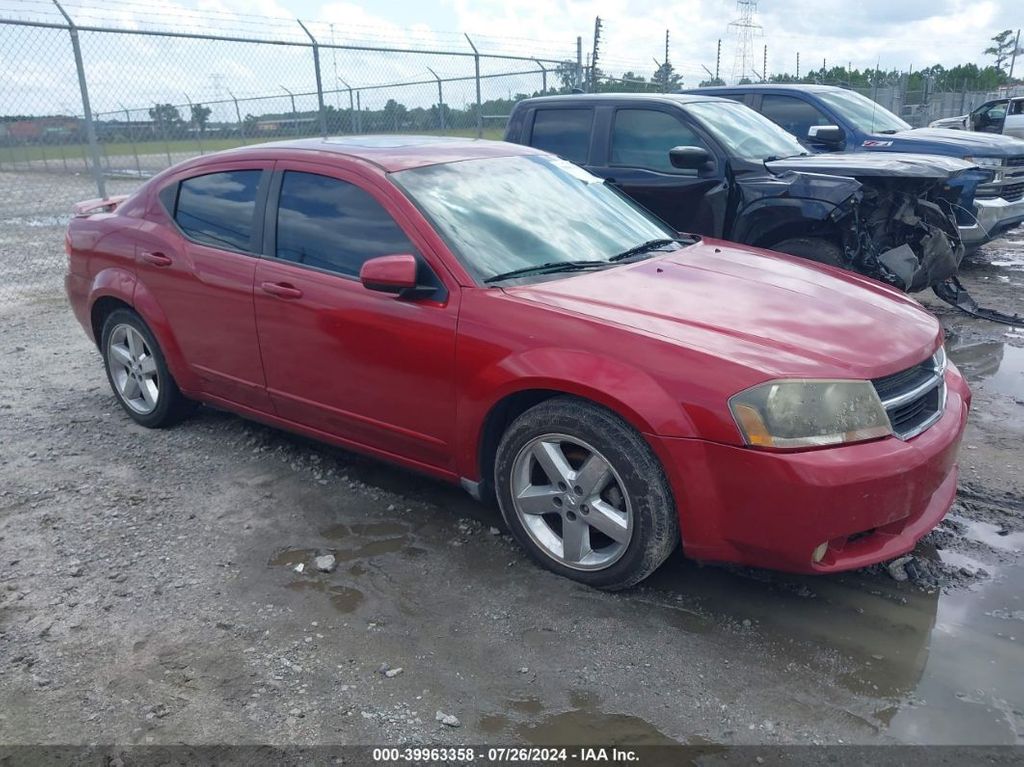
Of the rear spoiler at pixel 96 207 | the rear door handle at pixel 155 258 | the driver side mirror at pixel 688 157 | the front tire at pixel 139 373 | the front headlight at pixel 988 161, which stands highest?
the driver side mirror at pixel 688 157

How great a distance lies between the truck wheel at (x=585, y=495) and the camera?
301cm

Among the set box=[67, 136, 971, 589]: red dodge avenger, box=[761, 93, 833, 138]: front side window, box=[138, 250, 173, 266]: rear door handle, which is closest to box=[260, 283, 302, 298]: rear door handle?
box=[67, 136, 971, 589]: red dodge avenger

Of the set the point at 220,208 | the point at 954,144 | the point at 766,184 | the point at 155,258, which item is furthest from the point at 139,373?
the point at 954,144

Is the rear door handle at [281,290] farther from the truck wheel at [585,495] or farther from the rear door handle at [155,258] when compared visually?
the truck wheel at [585,495]

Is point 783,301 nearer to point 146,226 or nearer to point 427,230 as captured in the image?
point 427,230

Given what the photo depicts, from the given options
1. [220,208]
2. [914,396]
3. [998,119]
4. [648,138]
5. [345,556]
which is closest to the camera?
[914,396]

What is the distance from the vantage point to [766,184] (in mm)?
6445

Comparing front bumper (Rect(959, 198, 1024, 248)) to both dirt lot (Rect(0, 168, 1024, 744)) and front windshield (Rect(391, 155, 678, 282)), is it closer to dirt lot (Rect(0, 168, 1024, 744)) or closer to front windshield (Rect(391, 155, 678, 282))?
dirt lot (Rect(0, 168, 1024, 744))

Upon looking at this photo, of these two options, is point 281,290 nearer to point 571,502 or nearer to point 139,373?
point 139,373

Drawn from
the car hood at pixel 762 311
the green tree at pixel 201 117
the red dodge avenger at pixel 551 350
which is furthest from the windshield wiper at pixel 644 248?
the green tree at pixel 201 117

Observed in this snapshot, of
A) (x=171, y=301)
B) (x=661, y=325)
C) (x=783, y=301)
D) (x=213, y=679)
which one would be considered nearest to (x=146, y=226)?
(x=171, y=301)

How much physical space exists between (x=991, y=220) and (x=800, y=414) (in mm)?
7114

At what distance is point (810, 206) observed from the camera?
6238 millimetres

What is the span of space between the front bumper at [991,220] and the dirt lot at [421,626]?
4.27 meters
